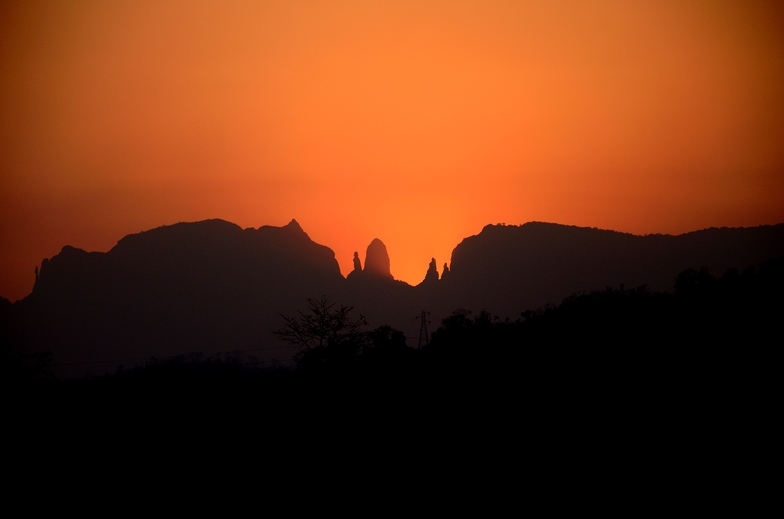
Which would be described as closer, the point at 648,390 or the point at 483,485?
the point at 483,485

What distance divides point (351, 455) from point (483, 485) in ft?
24.5

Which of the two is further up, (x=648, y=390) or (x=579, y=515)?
(x=648, y=390)

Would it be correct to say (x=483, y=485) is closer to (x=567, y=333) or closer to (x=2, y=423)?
(x=567, y=333)

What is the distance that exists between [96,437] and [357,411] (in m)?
15.8

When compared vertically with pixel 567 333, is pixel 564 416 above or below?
below

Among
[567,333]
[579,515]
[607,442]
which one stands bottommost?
[579,515]

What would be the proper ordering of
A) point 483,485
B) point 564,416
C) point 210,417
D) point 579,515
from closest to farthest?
point 579,515
point 483,485
point 564,416
point 210,417

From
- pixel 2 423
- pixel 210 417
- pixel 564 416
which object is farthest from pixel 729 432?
pixel 2 423

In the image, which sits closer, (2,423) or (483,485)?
(483,485)

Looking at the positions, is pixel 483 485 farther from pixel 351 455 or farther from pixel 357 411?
pixel 357 411

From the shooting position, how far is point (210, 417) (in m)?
39.5

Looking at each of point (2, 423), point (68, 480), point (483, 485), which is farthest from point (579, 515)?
point (2, 423)

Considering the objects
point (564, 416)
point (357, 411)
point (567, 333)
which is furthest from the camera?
point (567, 333)

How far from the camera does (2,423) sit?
1677 inches
